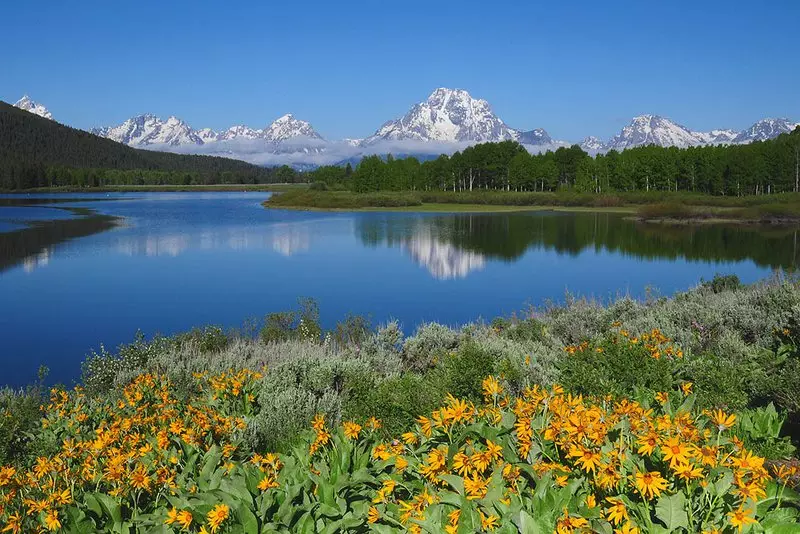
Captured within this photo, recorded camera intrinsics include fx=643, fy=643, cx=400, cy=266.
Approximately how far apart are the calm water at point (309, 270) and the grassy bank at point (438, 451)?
26.2 ft

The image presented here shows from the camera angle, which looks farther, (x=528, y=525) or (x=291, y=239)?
(x=291, y=239)

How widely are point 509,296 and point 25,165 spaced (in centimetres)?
16588

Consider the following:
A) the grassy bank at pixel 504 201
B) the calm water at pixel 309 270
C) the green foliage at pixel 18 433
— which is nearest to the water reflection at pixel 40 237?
the calm water at pixel 309 270

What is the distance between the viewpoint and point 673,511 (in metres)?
2.88

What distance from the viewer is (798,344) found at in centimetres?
762

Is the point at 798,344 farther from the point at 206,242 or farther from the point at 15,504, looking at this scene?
the point at 206,242

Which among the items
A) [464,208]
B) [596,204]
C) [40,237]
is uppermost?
[596,204]

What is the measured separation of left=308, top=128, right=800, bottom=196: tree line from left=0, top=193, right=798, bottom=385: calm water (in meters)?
33.2

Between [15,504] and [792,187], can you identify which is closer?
[15,504]

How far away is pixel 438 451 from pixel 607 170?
90.4 m

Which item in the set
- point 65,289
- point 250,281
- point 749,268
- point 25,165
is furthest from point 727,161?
point 25,165

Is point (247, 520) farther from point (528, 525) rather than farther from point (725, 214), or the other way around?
point (725, 214)

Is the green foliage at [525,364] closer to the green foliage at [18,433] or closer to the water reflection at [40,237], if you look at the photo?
the green foliage at [18,433]

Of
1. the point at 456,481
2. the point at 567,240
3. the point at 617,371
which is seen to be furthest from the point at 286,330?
the point at 567,240
